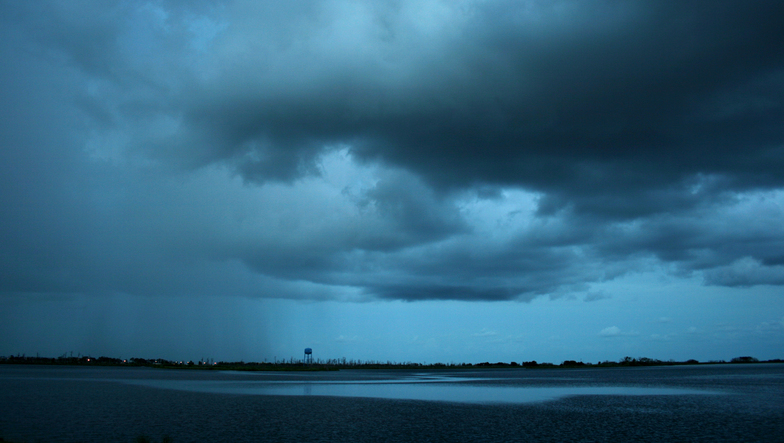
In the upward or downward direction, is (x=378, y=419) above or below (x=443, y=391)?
above

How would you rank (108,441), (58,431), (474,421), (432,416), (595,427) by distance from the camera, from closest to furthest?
1. (108,441)
2. (58,431)
3. (595,427)
4. (474,421)
5. (432,416)

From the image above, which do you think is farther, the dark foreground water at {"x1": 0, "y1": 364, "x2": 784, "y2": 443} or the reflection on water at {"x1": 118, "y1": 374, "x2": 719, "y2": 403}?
the reflection on water at {"x1": 118, "y1": 374, "x2": 719, "y2": 403}

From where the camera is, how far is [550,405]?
64312 millimetres

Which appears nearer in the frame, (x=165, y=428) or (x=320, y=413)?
(x=165, y=428)

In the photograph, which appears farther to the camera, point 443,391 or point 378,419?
point 443,391

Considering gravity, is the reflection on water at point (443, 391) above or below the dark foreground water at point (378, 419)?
below

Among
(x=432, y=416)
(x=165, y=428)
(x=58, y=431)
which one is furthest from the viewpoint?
(x=432, y=416)

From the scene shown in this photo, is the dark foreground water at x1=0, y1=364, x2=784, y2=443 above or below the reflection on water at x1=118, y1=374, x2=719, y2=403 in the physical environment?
above

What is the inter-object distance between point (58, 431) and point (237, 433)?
12941mm

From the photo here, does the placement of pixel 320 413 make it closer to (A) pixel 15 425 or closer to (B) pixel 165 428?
(B) pixel 165 428

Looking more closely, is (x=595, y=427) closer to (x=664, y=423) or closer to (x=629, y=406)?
(x=664, y=423)

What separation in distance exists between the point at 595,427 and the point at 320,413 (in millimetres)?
26058

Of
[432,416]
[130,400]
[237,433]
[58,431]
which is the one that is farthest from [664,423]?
[130,400]

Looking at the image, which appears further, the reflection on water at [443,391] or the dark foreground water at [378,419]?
the reflection on water at [443,391]
